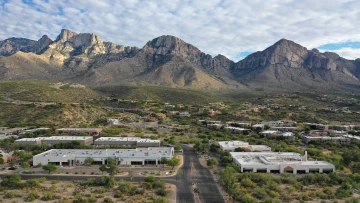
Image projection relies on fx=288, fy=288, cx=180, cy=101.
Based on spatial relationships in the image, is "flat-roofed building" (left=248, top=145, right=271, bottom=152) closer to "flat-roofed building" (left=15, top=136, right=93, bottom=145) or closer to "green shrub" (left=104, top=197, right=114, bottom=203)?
"green shrub" (left=104, top=197, right=114, bottom=203)

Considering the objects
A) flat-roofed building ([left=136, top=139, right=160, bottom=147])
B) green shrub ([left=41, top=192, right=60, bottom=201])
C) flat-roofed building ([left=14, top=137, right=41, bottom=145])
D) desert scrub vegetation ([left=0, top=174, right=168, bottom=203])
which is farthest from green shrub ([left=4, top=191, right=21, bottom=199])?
flat-roofed building ([left=136, top=139, right=160, bottom=147])

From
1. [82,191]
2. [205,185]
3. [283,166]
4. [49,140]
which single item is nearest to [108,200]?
[82,191]

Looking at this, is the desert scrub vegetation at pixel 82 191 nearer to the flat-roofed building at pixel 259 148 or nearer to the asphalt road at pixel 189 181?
the asphalt road at pixel 189 181

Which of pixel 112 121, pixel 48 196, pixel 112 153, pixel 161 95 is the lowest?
pixel 48 196

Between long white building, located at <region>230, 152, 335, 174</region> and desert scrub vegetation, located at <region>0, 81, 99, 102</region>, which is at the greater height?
desert scrub vegetation, located at <region>0, 81, 99, 102</region>

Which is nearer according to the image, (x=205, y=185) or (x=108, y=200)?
(x=108, y=200)

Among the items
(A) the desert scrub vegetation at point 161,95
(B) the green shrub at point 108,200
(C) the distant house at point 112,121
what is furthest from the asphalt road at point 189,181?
(A) the desert scrub vegetation at point 161,95

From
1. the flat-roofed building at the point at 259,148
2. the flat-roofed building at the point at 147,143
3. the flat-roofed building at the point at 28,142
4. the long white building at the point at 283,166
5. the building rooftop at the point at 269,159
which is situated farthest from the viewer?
the flat-roofed building at the point at 147,143

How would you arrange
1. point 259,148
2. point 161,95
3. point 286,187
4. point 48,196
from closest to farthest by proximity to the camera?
point 48,196 → point 286,187 → point 259,148 → point 161,95

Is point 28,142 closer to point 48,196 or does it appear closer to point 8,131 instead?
point 8,131

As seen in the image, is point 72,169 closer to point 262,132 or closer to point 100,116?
point 262,132

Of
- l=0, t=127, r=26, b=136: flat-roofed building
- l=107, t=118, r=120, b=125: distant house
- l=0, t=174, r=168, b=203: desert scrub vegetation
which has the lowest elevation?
l=0, t=174, r=168, b=203: desert scrub vegetation

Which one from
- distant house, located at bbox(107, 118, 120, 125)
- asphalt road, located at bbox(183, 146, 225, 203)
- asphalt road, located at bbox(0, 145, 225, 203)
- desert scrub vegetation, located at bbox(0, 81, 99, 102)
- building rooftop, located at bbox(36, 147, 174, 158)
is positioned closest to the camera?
asphalt road, located at bbox(183, 146, 225, 203)
